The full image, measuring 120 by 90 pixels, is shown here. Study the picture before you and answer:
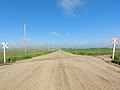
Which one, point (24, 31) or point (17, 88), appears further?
point (24, 31)

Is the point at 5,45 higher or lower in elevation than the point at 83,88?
higher

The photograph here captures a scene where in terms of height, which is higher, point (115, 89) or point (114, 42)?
point (114, 42)

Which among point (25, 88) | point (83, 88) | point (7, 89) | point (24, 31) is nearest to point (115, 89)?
point (83, 88)

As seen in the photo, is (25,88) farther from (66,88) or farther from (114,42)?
(114,42)

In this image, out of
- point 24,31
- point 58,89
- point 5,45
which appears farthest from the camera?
point 24,31

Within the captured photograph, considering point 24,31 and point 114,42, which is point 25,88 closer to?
point 114,42

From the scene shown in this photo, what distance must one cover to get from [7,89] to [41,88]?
144cm

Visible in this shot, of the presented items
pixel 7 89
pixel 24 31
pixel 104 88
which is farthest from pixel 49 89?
pixel 24 31

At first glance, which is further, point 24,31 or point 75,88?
point 24,31

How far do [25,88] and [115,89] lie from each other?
384 cm

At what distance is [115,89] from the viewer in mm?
6406

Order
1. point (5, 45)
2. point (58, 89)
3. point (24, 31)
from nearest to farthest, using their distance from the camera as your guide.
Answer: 1. point (58, 89)
2. point (5, 45)
3. point (24, 31)

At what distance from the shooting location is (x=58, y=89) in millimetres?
6387

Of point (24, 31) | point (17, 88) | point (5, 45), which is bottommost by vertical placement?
point (17, 88)
